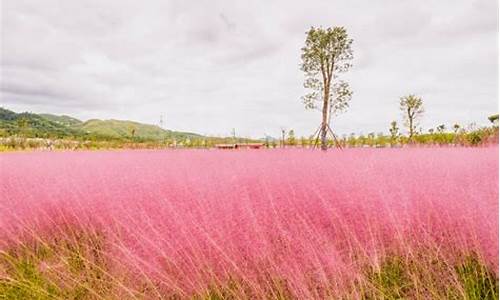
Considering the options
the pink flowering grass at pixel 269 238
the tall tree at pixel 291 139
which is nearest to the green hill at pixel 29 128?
the tall tree at pixel 291 139

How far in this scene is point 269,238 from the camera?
1.73 metres

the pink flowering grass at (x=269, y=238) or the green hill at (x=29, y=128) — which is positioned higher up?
the green hill at (x=29, y=128)

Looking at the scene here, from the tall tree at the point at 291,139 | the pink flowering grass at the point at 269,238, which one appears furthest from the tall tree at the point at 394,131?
the pink flowering grass at the point at 269,238

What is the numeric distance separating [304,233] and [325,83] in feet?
38.7

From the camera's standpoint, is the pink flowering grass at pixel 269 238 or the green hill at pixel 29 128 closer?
the pink flowering grass at pixel 269 238

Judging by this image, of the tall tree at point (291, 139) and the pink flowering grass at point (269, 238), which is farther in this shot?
the tall tree at point (291, 139)

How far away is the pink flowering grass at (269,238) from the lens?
1641 mm

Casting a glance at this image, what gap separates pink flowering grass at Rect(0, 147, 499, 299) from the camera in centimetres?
164

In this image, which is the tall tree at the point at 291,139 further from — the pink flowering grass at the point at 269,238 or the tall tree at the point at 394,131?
the pink flowering grass at the point at 269,238

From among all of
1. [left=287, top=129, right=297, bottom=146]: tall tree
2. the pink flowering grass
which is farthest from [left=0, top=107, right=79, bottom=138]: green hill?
the pink flowering grass

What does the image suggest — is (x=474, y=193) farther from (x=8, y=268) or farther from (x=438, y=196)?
(x=8, y=268)

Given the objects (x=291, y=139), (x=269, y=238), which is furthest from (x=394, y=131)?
(x=269, y=238)

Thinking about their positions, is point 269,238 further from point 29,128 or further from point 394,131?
point 29,128

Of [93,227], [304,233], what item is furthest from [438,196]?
[93,227]
